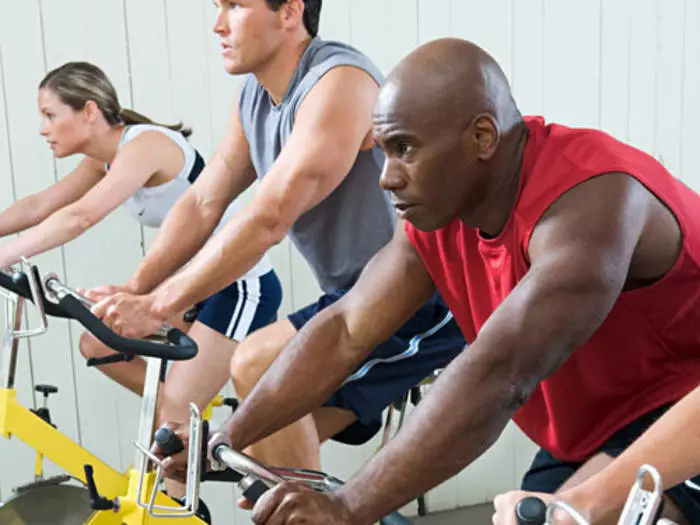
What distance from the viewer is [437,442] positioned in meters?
1.20

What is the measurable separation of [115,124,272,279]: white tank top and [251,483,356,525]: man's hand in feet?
5.77

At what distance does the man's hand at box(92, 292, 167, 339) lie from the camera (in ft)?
6.41

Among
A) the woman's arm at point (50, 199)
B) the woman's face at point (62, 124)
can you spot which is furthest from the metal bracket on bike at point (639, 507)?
the woman's arm at point (50, 199)

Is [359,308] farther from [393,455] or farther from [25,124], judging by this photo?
[25,124]

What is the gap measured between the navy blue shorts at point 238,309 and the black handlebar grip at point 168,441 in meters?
1.17

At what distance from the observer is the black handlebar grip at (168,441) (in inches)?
61.1

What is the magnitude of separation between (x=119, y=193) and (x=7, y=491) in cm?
124

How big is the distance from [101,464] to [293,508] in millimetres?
1490

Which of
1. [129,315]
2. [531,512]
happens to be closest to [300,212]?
[129,315]

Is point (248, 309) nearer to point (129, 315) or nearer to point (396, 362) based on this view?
point (396, 362)

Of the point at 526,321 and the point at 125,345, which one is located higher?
the point at 526,321

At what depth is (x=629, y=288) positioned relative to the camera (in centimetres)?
138

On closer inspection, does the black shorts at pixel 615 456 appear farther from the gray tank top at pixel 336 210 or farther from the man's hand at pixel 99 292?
the man's hand at pixel 99 292

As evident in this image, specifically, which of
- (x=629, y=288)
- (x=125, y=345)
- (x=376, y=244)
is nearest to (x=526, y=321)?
(x=629, y=288)
